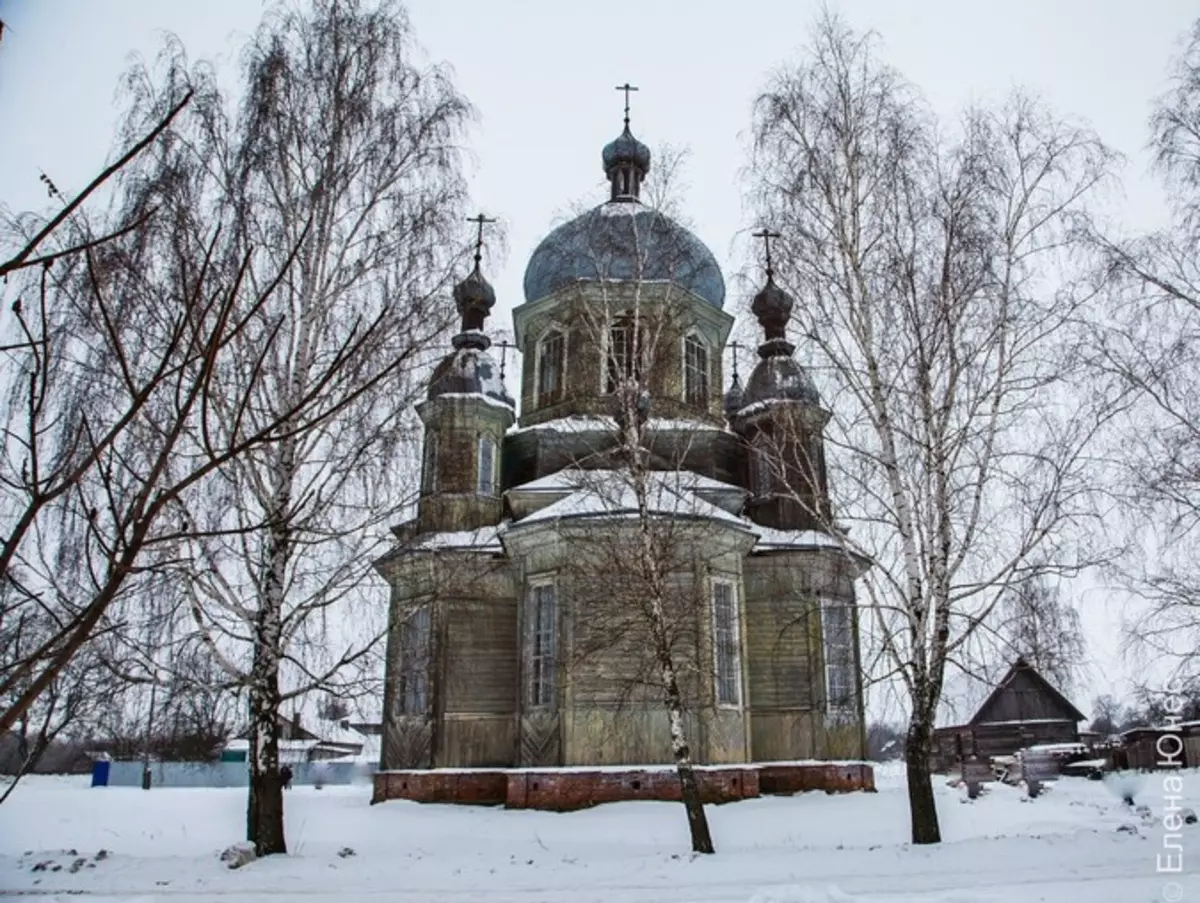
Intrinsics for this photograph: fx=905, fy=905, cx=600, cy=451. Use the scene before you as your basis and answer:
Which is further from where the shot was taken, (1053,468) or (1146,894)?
(1053,468)

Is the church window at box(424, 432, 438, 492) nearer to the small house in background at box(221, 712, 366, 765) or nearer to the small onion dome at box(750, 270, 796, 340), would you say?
the small onion dome at box(750, 270, 796, 340)

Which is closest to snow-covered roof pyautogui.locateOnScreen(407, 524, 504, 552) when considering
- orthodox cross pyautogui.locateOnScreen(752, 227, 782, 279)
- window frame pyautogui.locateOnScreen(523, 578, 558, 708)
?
window frame pyautogui.locateOnScreen(523, 578, 558, 708)

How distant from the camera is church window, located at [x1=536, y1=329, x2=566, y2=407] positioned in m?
20.8

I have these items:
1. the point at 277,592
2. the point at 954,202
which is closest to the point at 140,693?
the point at 277,592

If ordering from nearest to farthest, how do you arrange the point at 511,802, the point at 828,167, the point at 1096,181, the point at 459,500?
the point at 1096,181, the point at 828,167, the point at 511,802, the point at 459,500

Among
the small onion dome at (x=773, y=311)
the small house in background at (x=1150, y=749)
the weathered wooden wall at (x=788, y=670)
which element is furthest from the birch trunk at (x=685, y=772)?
the small house in background at (x=1150, y=749)

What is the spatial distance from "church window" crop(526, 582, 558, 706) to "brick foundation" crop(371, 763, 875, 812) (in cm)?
147

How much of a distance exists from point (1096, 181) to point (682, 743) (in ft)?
27.5

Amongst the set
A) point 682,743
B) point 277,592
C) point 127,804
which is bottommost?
point 127,804

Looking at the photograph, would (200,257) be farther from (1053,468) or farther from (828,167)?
(1053,468)

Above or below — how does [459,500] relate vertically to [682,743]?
above

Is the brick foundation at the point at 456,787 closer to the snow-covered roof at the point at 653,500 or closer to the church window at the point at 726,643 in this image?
the church window at the point at 726,643

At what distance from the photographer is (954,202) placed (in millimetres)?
11148

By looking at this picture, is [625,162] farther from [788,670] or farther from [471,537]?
[788,670]
